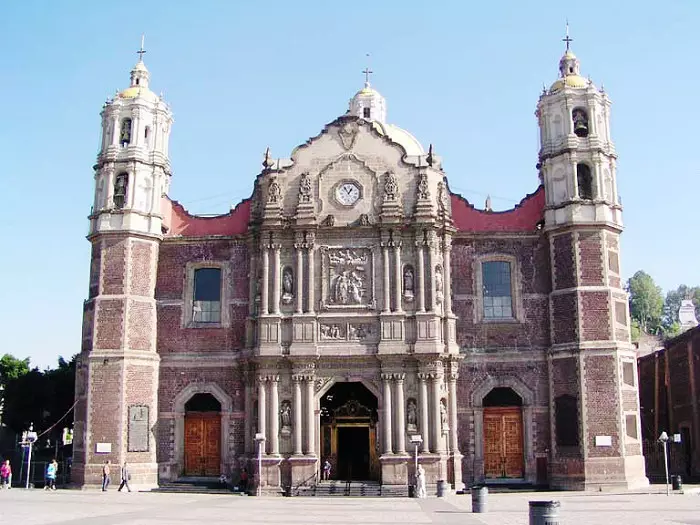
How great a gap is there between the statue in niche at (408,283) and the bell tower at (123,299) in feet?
38.5

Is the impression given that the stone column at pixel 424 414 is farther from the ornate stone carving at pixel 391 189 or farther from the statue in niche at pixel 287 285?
the ornate stone carving at pixel 391 189

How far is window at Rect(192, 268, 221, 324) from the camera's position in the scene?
4009 cm

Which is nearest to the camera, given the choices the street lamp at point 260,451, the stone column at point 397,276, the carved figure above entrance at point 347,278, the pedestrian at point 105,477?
the pedestrian at point 105,477

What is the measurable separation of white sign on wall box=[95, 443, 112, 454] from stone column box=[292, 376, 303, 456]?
26.5ft

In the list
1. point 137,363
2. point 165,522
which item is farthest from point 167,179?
point 165,522

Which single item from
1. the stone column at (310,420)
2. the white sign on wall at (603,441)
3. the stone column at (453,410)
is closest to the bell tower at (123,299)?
the stone column at (310,420)

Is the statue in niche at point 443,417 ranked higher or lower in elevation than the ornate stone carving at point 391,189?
lower

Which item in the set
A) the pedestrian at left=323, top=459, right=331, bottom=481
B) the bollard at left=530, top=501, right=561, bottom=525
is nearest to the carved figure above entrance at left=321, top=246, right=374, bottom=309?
the pedestrian at left=323, top=459, right=331, bottom=481

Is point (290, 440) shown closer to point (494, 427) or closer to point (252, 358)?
point (252, 358)

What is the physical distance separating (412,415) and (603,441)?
8197mm

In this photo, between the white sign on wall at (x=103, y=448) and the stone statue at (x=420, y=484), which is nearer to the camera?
the stone statue at (x=420, y=484)

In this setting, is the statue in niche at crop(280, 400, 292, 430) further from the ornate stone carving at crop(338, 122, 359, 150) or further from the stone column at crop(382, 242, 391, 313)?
the ornate stone carving at crop(338, 122, 359, 150)

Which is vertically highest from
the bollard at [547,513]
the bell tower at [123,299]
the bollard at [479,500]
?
the bell tower at [123,299]

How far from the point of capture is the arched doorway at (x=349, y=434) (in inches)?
1547
